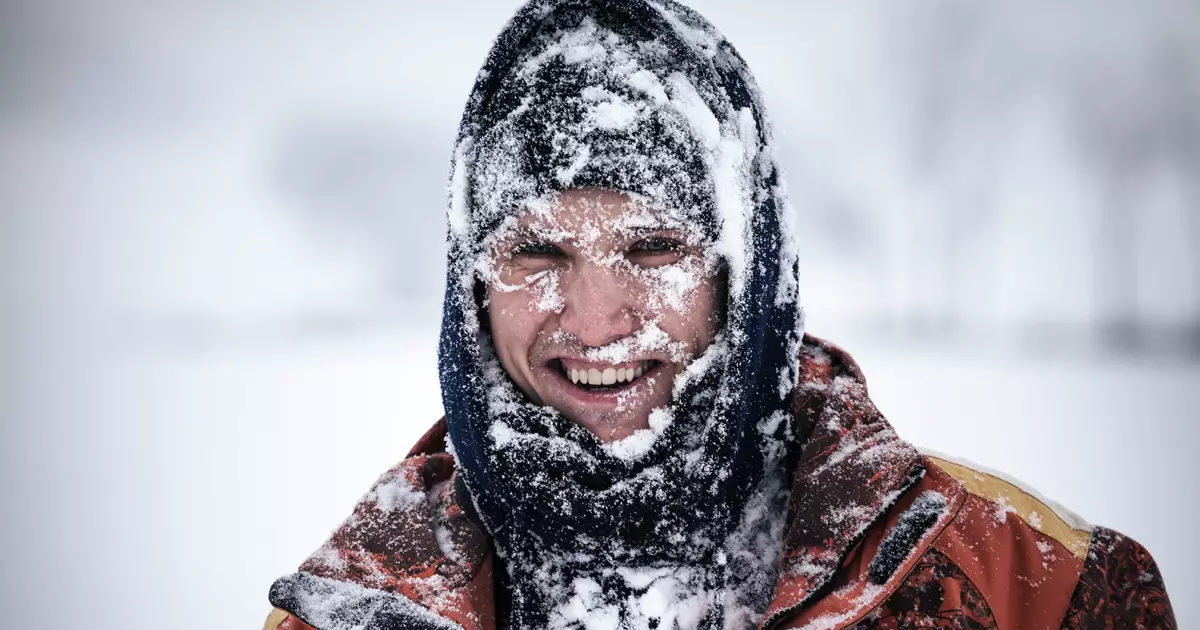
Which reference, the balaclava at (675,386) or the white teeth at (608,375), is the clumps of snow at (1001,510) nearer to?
the balaclava at (675,386)

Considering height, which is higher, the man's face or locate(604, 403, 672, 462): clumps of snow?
the man's face

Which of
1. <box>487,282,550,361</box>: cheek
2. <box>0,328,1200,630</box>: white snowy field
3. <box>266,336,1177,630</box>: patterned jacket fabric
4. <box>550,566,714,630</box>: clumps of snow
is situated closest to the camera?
<box>266,336,1177,630</box>: patterned jacket fabric

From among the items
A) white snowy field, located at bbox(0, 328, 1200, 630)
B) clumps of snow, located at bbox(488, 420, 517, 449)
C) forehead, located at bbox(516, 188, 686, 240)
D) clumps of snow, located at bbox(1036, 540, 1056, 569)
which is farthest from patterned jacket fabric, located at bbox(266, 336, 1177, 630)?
white snowy field, located at bbox(0, 328, 1200, 630)

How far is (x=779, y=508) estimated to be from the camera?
1.34m

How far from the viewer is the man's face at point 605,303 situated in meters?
1.30

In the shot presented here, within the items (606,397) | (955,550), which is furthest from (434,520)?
(955,550)

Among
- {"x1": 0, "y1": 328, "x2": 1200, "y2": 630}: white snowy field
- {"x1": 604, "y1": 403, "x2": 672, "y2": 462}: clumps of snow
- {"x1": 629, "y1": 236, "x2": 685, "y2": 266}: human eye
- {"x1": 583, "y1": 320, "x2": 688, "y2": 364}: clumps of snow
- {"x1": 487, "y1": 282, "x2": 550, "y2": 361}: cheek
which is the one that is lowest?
{"x1": 0, "y1": 328, "x2": 1200, "y2": 630}: white snowy field

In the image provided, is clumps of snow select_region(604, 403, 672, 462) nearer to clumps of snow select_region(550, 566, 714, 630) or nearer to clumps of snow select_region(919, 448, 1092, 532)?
clumps of snow select_region(550, 566, 714, 630)

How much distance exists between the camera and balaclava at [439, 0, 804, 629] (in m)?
1.28

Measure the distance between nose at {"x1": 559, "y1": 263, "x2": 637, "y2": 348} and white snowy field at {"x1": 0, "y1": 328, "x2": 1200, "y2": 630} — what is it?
115 inches

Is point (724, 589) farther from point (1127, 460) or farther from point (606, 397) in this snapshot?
point (1127, 460)

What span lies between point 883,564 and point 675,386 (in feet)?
1.52

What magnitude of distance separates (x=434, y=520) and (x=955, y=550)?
36.9 inches

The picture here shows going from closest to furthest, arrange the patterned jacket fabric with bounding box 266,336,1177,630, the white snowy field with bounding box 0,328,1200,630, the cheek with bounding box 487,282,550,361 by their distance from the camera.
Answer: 1. the patterned jacket fabric with bounding box 266,336,1177,630
2. the cheek with bounding box 487,282,550,361
3. the white snowy field with bounding box 0,328,1200,630
